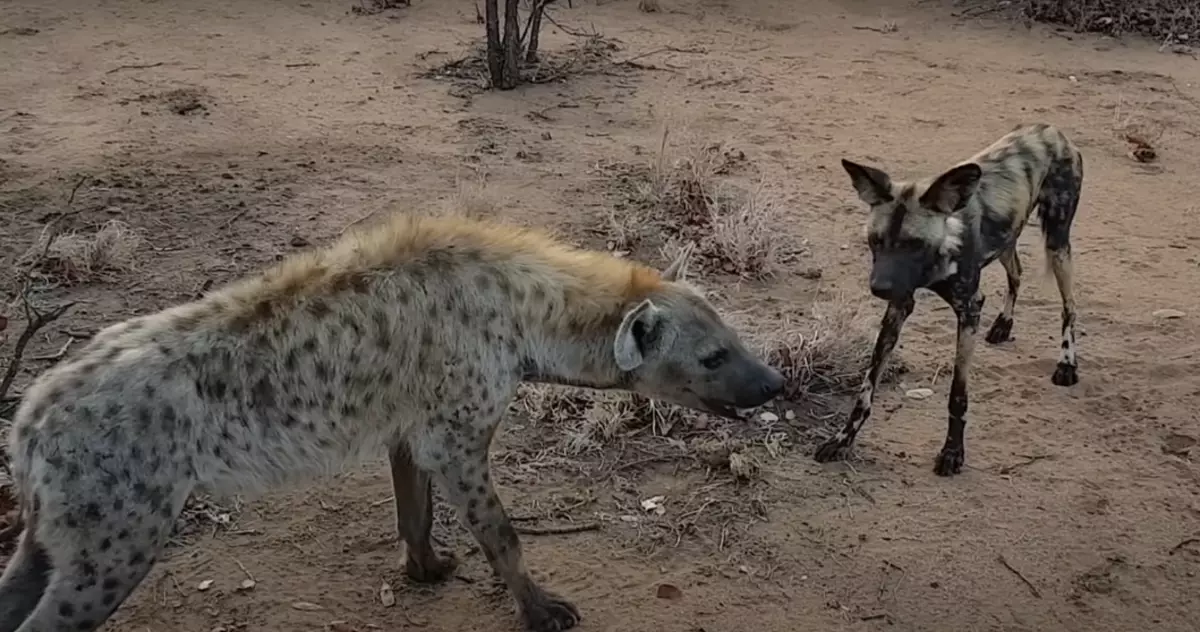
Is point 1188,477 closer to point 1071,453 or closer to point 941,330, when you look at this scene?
point 1071,453

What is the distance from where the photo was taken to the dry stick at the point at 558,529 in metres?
3.54

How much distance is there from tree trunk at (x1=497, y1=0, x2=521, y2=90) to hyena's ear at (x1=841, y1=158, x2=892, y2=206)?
3.61 m

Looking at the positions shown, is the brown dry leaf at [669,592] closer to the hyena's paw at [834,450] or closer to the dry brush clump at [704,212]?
the hyena's paw at [834,450]

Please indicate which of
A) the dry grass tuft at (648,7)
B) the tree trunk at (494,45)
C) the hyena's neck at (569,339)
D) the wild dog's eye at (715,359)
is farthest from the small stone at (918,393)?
the dry grass tuft at (648,7)

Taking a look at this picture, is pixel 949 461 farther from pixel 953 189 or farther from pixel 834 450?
pixel 953 189

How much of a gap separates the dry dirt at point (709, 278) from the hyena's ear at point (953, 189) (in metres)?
0.83

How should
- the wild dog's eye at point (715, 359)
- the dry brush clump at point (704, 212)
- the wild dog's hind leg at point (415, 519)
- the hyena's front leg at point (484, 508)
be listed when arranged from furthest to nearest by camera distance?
the dry brush clump at point (704, 212) < the wild dog's hind leg at point (415, 519) < the wild dog's eye at point (715, 359) < the hyena's front leg at point (484, 508)

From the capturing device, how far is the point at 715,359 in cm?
308

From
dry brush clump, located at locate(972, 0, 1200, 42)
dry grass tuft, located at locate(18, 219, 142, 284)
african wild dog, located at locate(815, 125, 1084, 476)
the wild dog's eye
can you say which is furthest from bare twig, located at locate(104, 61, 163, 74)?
dry brush clump, located at locate(972, 0, 1200, 42)

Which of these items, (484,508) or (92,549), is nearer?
(92,549)

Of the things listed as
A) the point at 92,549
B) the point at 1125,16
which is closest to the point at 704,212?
the point at 92,549

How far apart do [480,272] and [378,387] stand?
0.35m

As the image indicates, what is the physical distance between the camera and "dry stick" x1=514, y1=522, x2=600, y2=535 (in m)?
3.54

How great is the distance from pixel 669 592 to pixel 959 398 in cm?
112
